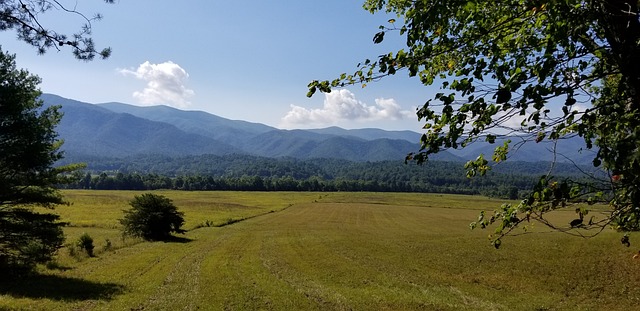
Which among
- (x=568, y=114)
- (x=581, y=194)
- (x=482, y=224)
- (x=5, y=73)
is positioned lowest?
(x=482, y=224)

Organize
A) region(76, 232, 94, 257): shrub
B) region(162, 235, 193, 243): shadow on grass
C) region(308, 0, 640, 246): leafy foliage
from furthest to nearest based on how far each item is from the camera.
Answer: region(162, 235, 193, 243): shadow on grass → region(76, 232, 94, 257): shrub → region(308, 0, 640, 246): leafy foliage

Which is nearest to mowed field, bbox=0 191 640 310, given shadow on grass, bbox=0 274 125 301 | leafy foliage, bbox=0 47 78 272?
shadow on grass, bbox=0 274 125 301

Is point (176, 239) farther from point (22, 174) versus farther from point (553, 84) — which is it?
point (553, 84)

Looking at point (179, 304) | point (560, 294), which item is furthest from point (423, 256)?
point (179, 304)

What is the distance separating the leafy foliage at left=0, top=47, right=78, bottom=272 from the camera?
65.5 feet

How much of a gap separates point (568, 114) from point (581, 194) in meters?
1.10

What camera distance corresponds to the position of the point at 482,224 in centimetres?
489

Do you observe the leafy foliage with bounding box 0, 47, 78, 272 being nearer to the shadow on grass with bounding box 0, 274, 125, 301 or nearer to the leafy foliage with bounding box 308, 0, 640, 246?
the shadow on grass with bounding box 0, 274, 125, 301

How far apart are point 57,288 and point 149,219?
21467mm

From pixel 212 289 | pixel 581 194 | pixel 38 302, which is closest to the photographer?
pixel 581 194

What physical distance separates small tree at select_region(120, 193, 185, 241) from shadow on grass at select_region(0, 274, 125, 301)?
60.4 feet

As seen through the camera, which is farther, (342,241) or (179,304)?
(342,241)

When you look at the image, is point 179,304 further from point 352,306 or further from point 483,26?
point 483,26

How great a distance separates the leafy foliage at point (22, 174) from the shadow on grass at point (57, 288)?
1319mm
